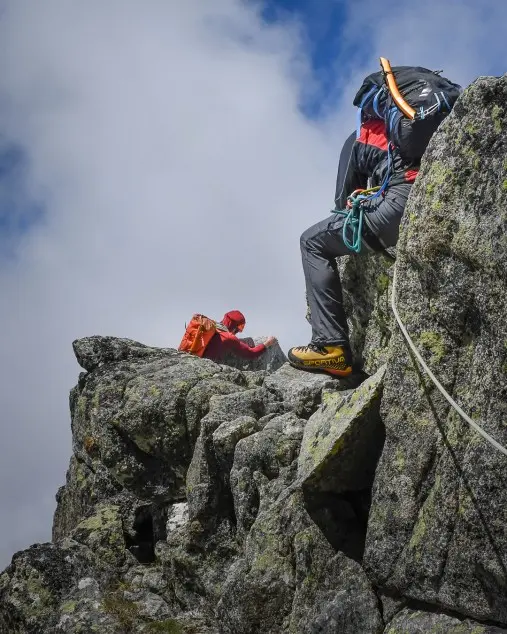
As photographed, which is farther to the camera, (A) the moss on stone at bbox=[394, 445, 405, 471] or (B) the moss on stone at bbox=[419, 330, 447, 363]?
(A) the moss on stone at bbox=[394, 445, 405, 471]

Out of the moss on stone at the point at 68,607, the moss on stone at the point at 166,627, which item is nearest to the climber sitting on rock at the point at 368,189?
the moss on stone at the point at 166,627

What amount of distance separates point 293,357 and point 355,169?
12.8 ft

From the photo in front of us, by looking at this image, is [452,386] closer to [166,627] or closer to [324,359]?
[324,359]

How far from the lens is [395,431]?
8.83 m

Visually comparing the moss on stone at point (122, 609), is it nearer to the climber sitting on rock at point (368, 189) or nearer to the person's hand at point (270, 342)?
the climber sitting on rock at point (368, 189)

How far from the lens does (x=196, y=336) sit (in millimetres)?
19859

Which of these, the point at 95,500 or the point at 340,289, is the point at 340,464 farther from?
the point at 95,500

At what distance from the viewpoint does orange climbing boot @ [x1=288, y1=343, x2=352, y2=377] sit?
13.1m

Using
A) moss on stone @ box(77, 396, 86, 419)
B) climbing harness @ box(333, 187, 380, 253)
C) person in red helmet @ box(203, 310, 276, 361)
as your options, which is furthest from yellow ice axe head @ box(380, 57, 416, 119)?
person in red helmet @ box(203, 310, 276, 361)

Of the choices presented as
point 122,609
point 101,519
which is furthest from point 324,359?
point 122,609

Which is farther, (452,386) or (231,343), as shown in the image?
(231,343)

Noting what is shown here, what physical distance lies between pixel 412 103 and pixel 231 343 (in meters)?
11.8

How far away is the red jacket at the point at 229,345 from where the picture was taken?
20.6 meters

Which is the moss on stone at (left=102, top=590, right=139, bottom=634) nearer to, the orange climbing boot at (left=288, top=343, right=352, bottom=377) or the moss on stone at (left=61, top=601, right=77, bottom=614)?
the moss on stone at (left=61, top=601, right=77, bottom=614)
